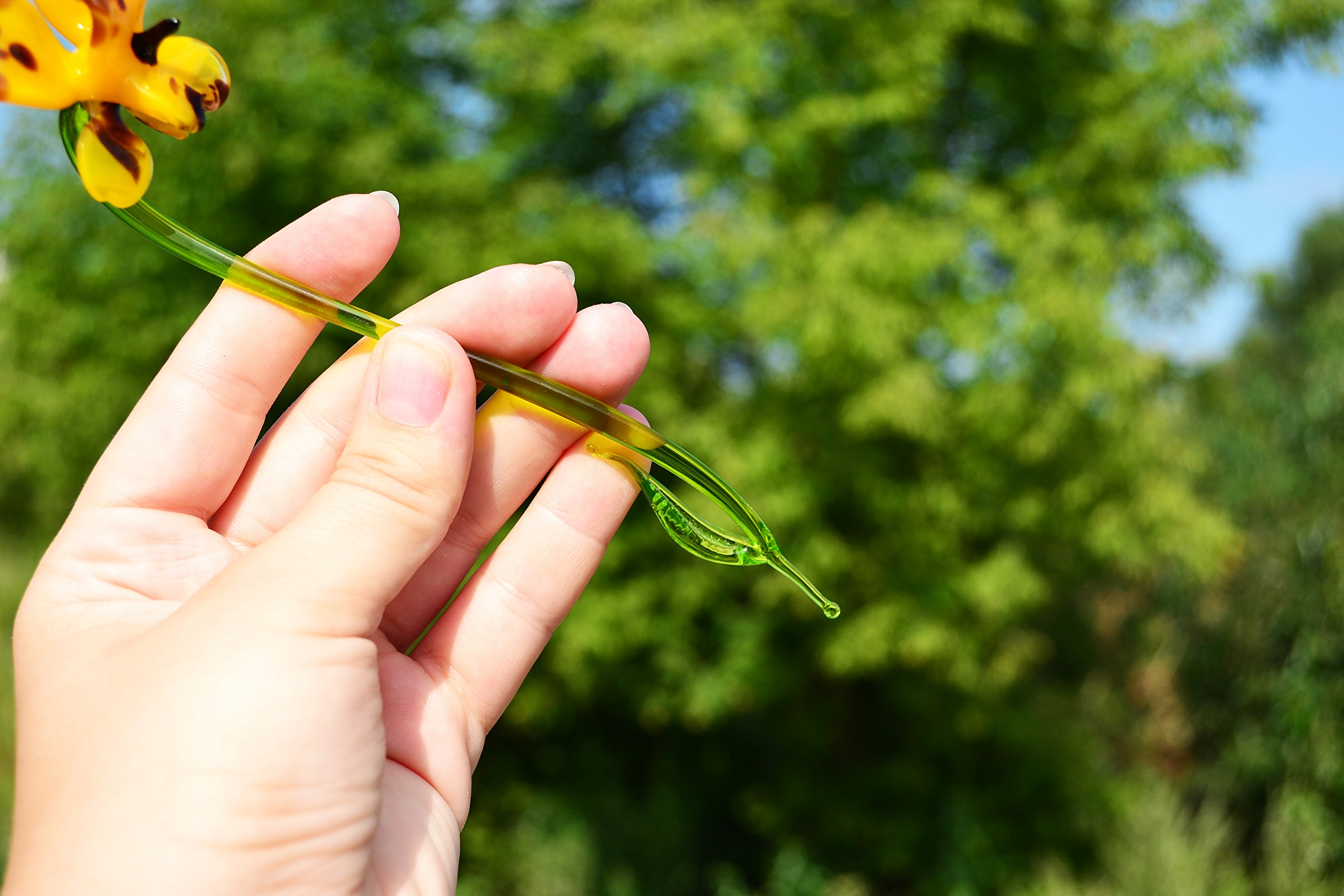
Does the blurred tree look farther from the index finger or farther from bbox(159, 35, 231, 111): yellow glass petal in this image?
bbox(159, 35, 231, 111): yellow glass petal

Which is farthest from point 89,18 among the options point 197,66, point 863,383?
point 863,383

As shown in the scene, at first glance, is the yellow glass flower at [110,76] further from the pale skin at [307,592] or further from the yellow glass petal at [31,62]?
the pale skin at [307,592]

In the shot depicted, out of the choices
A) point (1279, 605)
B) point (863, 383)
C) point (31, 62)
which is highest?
point (31, 62)

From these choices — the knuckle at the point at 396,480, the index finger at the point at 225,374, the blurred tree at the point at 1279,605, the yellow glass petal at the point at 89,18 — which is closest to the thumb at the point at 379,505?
the knuckle at the point at 396,480

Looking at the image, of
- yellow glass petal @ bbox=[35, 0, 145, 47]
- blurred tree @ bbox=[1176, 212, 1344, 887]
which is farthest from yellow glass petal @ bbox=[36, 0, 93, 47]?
blurred tree @ bbox=[1176, 212, 1344, 887]

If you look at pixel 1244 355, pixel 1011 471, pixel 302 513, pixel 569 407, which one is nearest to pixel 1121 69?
pixel 1011 471

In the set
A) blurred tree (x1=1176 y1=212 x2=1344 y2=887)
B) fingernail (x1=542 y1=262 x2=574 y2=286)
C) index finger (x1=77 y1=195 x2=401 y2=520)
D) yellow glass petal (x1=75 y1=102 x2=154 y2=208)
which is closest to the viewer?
yellow glass petal (x1=75 y1=102 x2=154 y2=208)

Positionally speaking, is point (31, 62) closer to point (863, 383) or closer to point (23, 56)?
point (23, 56)
